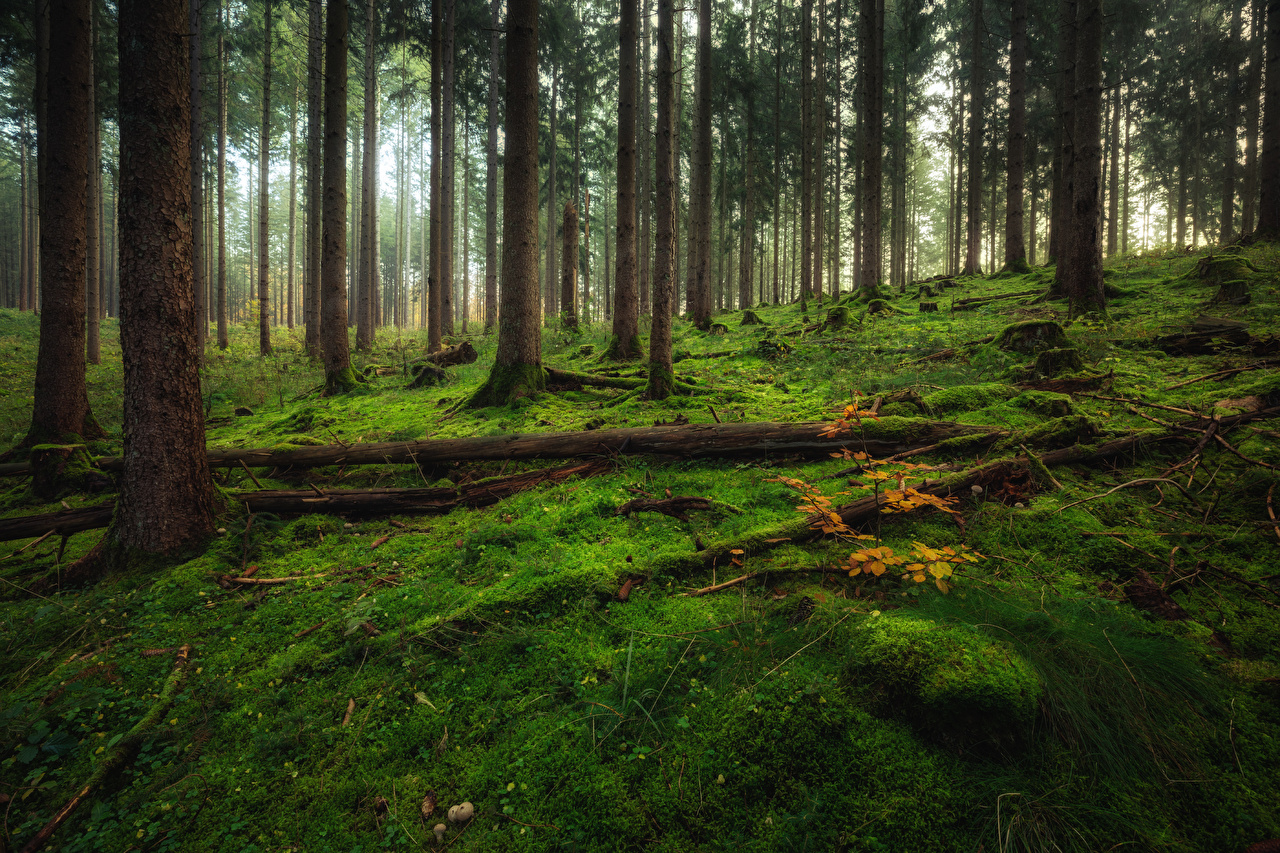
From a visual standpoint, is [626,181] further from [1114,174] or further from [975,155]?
[1114,174]

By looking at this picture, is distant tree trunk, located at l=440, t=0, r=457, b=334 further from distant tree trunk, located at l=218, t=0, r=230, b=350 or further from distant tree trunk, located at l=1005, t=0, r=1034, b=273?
distant tree trunk, located at l=1005, t=0, r=1034, b=273

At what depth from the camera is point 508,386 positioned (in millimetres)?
6977

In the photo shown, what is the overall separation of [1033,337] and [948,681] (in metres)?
6.70

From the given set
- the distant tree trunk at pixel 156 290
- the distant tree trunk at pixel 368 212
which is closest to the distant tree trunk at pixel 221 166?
the distant tree trunk at pixel 368 212

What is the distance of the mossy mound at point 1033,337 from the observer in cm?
642

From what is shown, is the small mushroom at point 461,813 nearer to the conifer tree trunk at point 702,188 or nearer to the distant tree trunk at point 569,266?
the distant tree trunk at point 569,266

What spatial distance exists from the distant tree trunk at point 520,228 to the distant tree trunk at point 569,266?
6.92 meters

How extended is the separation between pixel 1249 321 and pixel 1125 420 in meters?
3.86

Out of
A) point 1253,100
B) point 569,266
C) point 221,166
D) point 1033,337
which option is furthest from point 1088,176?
point 221,166

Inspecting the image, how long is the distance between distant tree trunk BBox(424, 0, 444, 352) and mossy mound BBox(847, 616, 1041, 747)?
13499 millimetres

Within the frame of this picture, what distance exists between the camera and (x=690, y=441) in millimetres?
4723

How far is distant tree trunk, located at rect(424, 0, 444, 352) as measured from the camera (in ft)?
42.6

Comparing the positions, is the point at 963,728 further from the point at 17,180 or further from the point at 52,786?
the point at 17,180

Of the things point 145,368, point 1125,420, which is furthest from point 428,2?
point 1125,420
